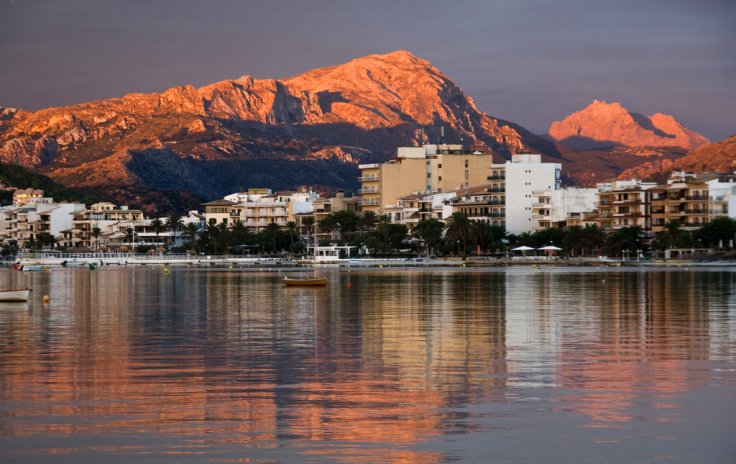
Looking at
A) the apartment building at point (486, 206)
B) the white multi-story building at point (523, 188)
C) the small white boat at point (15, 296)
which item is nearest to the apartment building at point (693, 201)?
the white multi-story building at point (523, 188)

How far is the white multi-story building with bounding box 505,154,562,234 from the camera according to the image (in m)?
175

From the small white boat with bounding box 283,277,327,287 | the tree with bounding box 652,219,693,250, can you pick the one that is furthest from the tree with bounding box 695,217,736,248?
the small white boat with bounding box 283,277,327,287

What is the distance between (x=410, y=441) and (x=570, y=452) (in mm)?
2596

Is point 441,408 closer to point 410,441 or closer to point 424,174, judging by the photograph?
point 410,441

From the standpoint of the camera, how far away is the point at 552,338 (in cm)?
3697

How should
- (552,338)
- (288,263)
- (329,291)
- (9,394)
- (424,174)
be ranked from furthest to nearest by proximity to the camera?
(424,174) → (288,263) → (329,291) → (552,338) → (9,394)

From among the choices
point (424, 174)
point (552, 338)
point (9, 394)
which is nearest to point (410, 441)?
point (9, 394)

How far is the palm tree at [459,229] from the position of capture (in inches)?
6336

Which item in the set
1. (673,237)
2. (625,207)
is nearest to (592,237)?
(625,207)

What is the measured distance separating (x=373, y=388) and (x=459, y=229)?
13811 cm

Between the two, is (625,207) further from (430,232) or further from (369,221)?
(369,221)

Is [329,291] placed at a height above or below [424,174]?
below

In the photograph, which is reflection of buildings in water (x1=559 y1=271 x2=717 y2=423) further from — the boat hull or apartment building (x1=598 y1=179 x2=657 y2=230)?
apartment building (x1=598 y1=179 x2=657 y2=230)

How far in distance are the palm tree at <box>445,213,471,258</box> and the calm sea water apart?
111m
